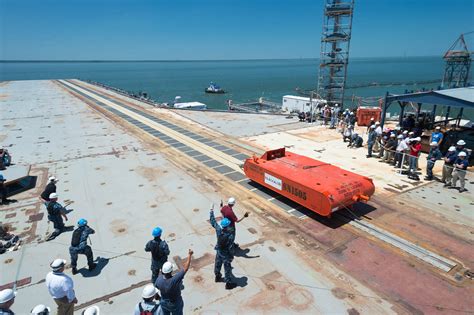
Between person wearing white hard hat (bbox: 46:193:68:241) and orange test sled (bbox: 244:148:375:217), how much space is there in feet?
20.3

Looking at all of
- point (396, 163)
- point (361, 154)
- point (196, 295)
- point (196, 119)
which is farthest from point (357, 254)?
point (196, 119)

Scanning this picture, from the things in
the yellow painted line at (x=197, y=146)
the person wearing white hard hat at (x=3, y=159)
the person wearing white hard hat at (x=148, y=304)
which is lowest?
the yellow painted line at (x=197, y=146)

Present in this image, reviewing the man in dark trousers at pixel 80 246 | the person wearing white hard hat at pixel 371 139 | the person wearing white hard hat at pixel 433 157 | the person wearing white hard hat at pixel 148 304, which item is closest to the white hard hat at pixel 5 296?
the person wearing white hard hat at pixel 148 304

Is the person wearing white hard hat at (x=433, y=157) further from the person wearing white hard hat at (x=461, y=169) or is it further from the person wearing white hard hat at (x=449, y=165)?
the person wearing white hard hat at (x=461, y=169)

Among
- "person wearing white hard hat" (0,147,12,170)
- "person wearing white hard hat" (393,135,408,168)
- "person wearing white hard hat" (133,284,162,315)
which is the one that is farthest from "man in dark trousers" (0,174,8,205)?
"person wearing white hard hat" (393,135,408,168)

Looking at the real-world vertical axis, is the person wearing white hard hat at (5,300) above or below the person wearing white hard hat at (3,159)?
above

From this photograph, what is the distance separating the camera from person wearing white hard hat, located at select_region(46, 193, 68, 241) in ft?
25.5

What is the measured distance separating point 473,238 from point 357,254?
137 inches

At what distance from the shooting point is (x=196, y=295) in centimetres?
597

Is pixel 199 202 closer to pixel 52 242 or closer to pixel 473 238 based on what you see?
pixel 52 242

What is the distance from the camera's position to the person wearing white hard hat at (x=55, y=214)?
7761 millimetres

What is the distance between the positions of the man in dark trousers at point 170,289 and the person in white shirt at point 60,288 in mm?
1556

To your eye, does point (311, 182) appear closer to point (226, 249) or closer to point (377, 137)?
point (226, 249)

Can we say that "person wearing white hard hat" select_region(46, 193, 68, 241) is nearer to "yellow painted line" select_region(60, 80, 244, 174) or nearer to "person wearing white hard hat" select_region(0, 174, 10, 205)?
"person wearing white hard hat" select_region(0, 174, 10, 205)
